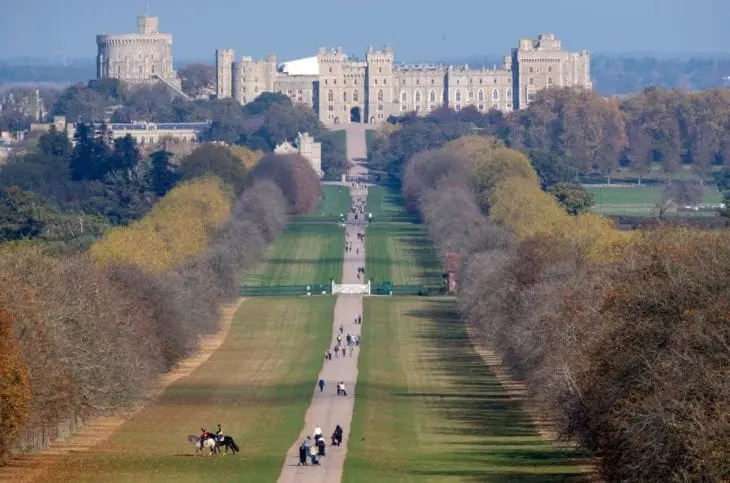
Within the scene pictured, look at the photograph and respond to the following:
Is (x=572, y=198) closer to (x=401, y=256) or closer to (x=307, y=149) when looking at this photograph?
(x=401, y=256)

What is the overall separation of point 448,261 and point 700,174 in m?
67.6

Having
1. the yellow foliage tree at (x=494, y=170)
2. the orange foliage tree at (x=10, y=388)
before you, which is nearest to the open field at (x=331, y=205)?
the yellow foliage tree at (x=494, y=170)

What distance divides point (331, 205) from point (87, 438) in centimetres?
8299

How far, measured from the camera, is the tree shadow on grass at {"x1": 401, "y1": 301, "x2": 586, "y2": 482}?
36.2 metres

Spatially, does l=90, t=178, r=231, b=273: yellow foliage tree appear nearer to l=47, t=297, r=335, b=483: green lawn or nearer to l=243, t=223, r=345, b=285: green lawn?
l=243, t=223, r=345, b=285: green lawn

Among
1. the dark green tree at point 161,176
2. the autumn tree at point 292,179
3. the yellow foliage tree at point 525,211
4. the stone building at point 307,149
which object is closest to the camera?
the yellow foliage tree at point 525,211

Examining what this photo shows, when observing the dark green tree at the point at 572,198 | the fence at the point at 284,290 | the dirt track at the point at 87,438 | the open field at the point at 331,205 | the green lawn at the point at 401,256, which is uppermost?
the dark green tree at the point at 572,198

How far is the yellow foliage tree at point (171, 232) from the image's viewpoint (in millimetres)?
64750

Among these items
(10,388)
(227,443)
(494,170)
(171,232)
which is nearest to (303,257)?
(494,170)

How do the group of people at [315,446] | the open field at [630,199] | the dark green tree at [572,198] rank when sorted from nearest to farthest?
the group of people at [315,446]
the dark green tree at [572,198]
the open field at [630,199]

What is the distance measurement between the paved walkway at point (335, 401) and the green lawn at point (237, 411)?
280 mm

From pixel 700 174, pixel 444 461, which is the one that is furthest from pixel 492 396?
pixel 700 174

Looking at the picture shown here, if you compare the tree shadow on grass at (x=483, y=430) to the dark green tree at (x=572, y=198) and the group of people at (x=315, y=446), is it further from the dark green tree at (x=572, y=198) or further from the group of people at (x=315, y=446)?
the dark green tree at (x=572, y=198)

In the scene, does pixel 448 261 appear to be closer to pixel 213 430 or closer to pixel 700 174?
pixel 213 430
